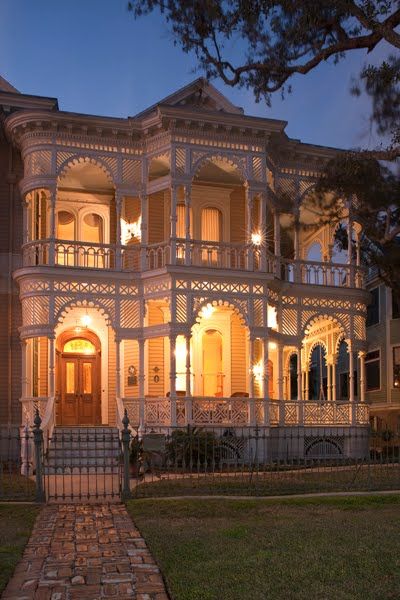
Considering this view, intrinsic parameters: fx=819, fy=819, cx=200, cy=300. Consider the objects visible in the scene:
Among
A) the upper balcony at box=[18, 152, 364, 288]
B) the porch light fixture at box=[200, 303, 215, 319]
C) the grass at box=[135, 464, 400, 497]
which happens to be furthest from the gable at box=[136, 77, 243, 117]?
the grass at box=[135, 464, 400, 497]

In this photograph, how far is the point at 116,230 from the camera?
2695 centimetres

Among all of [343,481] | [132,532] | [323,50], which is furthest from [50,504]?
[323,50]

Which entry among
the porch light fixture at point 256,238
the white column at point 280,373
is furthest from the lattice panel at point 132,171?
the white column at point 280,373

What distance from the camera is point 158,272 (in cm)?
2439

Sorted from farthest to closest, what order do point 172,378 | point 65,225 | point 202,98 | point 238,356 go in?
point 202,98 → point 238,356 → point 65,225 → point 172,378

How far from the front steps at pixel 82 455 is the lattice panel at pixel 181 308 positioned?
3849 mm

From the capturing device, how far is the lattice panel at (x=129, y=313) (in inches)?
981

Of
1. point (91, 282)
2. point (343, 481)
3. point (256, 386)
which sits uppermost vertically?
point (91, 282)

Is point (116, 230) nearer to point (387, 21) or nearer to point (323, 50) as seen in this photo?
point (323, 50)

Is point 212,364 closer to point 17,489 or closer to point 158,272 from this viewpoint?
point 158,272

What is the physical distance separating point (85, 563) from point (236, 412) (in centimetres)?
1496

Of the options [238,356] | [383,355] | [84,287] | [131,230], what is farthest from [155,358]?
[383,355]

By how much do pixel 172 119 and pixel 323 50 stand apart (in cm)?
638

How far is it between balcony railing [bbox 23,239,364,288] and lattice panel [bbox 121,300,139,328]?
106 centimetres
